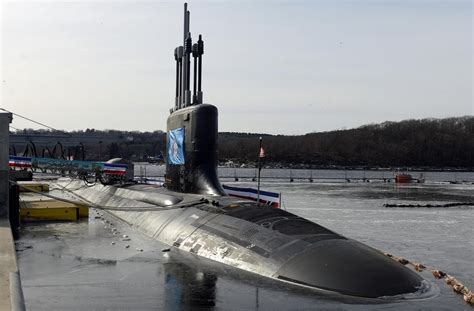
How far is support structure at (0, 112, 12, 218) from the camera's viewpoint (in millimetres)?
15406

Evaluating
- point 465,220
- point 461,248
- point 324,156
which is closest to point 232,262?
point 461,248

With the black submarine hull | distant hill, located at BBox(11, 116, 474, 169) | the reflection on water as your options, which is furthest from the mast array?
distant hill, located at BBox(11, 116, 474, 169)

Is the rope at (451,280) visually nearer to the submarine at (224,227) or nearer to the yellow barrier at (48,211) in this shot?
the submarine at (224,227)

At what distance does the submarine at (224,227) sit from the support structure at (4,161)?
107 inches

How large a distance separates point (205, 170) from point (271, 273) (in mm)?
7361

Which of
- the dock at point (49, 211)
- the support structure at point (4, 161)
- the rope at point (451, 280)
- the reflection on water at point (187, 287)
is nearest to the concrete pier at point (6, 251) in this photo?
the support structure at point (4, 161)

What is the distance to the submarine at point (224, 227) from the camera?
10.1 m

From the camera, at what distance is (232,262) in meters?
11.9

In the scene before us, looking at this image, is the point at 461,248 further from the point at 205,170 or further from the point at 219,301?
the point at 219,301

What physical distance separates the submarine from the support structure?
2710 millimetres

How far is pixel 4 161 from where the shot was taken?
50.8 feet

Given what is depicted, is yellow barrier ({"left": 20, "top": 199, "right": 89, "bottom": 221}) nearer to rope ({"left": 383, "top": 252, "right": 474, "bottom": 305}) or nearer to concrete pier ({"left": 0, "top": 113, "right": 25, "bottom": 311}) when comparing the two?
concrete pier ({"left": 0, "top": 113, "right": 25, "bottom": 311})

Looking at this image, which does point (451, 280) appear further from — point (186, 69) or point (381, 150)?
point (381, 150)

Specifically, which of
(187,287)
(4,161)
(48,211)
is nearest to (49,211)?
(48,211)
